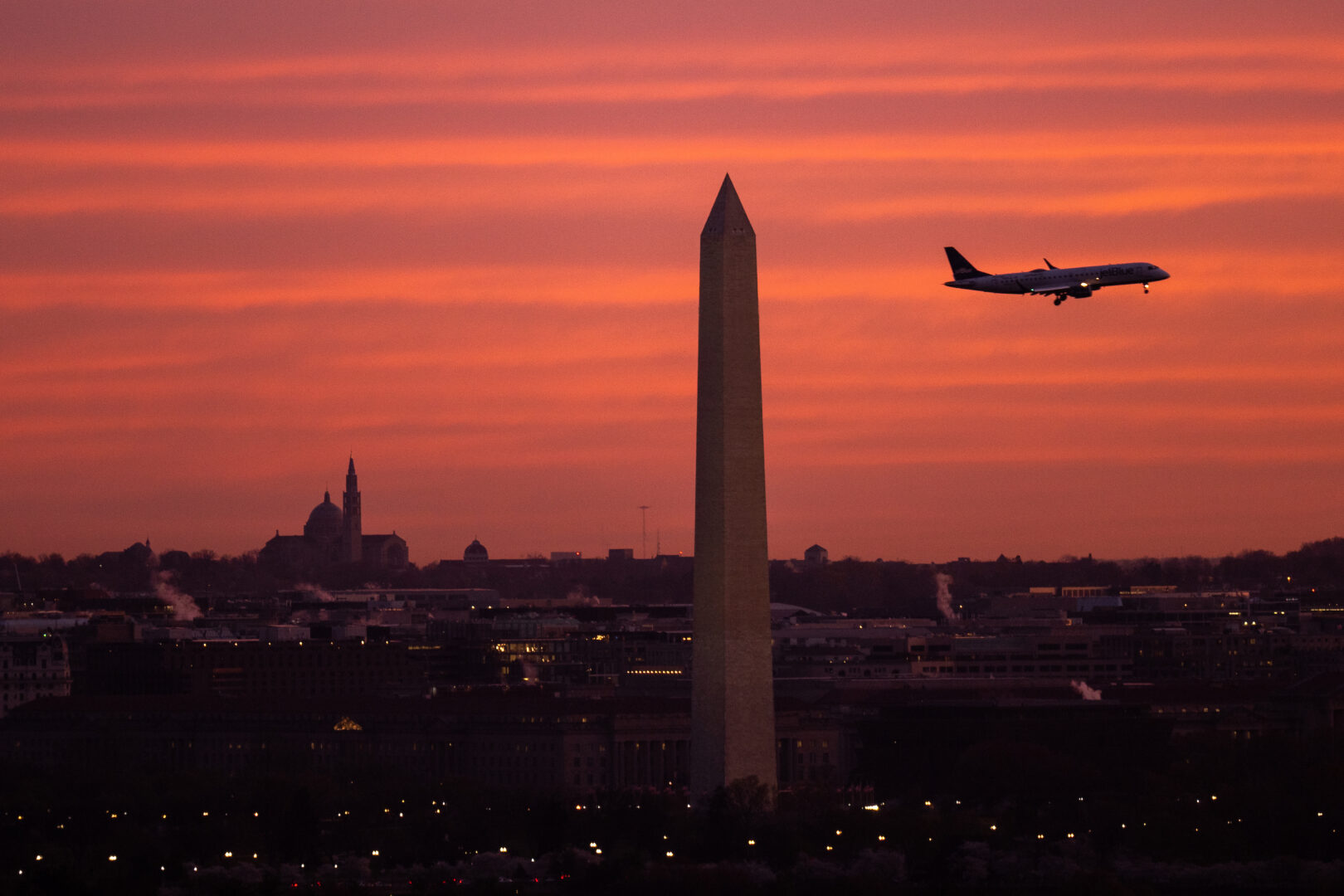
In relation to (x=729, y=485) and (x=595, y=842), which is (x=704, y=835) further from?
(x=729, y=485)

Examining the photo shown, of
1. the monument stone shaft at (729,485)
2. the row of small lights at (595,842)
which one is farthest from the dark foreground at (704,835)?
the monument stone shaft at (729,485)

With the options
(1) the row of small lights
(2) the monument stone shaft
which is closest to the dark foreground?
(1) the row of small lights

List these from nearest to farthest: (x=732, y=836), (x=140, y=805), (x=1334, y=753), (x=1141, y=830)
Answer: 1. (x=732, y=836)
2. (x=1141, y=830)
3. (x=140, y=805)
4. (x=1334, y=753)

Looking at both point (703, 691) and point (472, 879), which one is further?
point (703, 691)

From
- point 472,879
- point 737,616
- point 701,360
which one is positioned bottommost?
point 472,879

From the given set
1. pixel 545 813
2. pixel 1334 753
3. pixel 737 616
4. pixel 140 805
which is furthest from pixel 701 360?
pixel 1334 753

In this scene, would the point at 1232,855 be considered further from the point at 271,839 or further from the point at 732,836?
the point at 271,839
